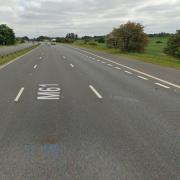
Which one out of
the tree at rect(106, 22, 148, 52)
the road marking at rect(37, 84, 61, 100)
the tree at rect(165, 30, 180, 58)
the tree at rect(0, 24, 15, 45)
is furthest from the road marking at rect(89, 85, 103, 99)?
the tree at rect(0, 24, 15, 45)

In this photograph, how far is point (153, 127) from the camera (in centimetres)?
735

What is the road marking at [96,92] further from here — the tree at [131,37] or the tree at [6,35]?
the tree at [6,35]

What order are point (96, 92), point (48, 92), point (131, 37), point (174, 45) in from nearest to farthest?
point (96, 92) < point (48, 92) < point (131, 37) < point (174, 45)

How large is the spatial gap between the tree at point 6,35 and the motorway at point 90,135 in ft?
415

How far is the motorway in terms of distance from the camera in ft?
16.1

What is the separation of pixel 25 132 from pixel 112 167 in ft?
8.50

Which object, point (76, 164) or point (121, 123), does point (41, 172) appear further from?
point (121, 123)

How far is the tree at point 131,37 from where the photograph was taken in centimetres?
4881

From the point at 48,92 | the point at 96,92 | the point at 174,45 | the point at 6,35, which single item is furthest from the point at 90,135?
→ the point at 6,35

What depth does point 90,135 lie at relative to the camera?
6754 mm

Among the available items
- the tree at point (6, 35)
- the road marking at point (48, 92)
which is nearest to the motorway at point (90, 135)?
the road marking at point (48, 92)

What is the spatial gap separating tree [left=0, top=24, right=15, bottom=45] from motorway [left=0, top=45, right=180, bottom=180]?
126 m

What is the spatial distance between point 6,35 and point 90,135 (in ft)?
448

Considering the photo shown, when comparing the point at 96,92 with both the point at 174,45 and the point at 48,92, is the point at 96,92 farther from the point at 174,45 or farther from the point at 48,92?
the point at 174,45
